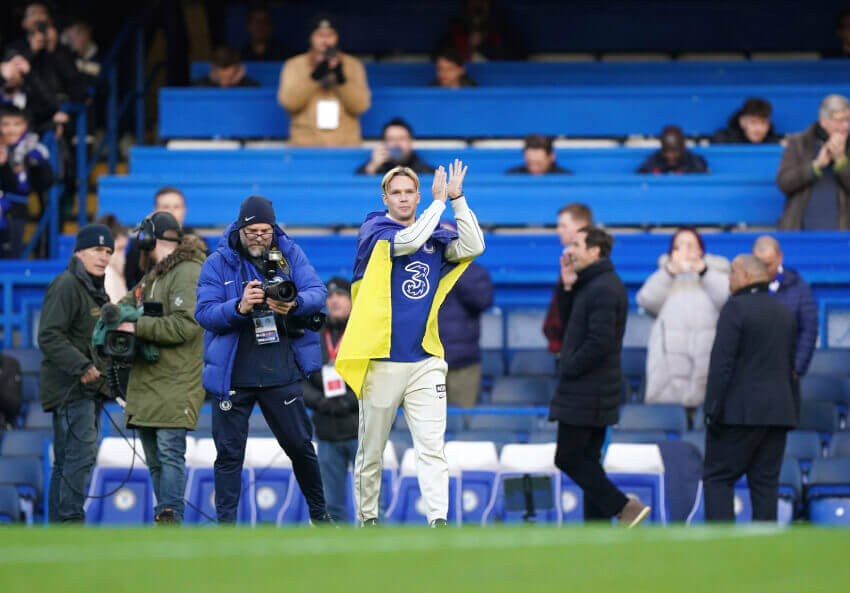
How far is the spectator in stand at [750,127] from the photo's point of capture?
12406 mm

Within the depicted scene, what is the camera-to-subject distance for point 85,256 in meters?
7.96

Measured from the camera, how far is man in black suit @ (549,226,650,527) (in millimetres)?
8047

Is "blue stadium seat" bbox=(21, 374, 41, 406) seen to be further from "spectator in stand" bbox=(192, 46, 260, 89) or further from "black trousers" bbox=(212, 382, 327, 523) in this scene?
"spectator in stand" bbox=(192, 46, 260, 89)

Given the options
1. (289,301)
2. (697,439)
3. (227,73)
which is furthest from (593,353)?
(227,73)

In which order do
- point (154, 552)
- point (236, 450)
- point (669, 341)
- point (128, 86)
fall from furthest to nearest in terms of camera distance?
point (128, 86) < point (669, 341) < point (236, 450) < point (154, 552)

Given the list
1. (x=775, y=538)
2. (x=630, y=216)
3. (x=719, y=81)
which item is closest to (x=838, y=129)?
(x=630, y=216)

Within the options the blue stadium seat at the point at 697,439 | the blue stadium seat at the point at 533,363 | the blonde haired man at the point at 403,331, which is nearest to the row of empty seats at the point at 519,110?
the blue stadium seat at the point at 533,363

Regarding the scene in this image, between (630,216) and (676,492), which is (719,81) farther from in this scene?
(676,492)

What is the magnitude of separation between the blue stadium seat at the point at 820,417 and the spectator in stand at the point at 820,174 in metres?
2.11

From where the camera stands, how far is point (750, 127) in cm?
1251

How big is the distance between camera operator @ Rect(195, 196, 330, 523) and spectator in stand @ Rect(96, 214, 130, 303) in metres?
2.19

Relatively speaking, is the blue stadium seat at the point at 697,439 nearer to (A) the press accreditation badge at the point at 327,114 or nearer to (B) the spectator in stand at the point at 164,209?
(B) the spectator in stand at the point at 164,209

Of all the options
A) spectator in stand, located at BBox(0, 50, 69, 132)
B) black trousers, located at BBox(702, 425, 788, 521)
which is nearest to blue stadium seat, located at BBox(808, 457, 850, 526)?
black trousers, located at BBox(702, 425, 788, 521)

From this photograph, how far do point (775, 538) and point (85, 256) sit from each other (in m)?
4.54
